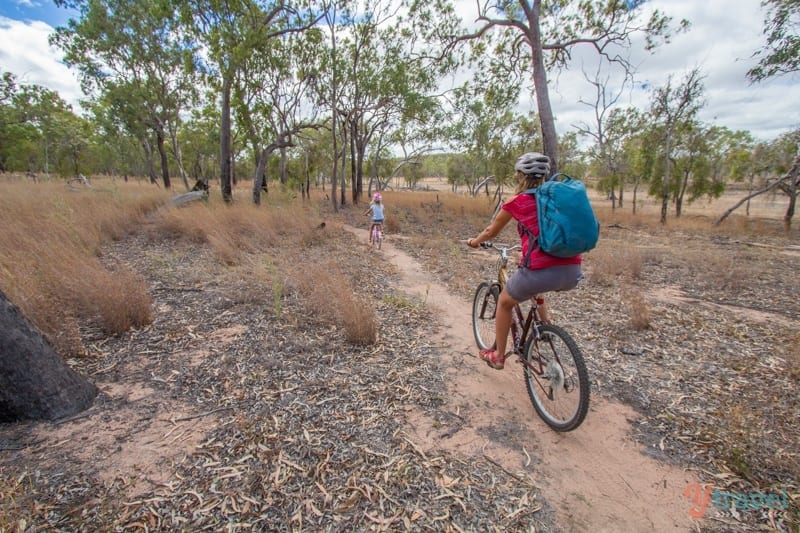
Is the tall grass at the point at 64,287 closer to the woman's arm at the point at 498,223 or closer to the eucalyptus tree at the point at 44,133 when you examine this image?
the woman's arm at the point at 498,223

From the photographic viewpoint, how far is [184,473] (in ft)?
6.55

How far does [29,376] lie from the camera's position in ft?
7.16

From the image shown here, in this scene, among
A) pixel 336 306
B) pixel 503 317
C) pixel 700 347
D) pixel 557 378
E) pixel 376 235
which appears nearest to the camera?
pixel 557 378

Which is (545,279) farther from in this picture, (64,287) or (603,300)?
(64,287)

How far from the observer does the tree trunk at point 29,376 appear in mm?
2102

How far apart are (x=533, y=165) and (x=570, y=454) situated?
217 cm

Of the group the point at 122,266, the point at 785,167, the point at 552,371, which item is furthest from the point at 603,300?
the point at 785,167

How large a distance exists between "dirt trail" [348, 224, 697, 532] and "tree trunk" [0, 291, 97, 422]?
8.39 feet

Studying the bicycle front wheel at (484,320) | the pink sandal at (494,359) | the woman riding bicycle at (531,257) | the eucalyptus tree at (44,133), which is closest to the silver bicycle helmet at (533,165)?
the woman riding bicycle at (531,257)

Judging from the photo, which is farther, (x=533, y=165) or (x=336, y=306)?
(x=336, y=306)

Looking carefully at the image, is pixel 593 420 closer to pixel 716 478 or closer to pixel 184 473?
pixel 716 478

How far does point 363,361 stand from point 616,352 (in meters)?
2.95

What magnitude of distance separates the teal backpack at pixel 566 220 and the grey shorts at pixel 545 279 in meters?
0.19

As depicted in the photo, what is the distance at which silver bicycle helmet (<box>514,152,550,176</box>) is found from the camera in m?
2.54
